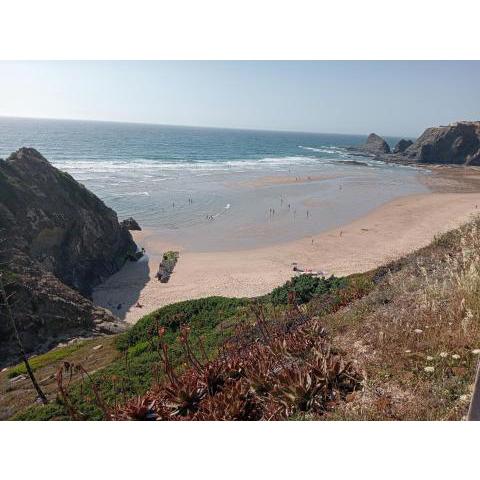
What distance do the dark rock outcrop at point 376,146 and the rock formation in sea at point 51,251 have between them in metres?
115

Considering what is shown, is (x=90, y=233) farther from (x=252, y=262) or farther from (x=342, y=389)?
(x=342, y=389)

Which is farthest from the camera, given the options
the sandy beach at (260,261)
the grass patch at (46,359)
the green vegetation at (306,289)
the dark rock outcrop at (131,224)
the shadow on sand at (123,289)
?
the dark rock outcrop at (131,224)

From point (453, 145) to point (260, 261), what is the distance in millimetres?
90273

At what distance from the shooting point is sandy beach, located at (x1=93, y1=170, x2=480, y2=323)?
2389 cm

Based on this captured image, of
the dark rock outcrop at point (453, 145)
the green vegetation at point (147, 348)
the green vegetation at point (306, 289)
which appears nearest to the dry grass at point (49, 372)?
the green vegetation at point (147, 348)

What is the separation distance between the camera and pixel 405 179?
72125 millimetres

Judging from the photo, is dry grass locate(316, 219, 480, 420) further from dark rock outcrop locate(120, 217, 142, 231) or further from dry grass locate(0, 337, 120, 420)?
dark rock outcrop locate(120, 217, 142, 231)

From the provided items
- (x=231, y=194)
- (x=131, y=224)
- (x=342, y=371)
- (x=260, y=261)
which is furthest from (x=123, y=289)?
(x=231, y=194)

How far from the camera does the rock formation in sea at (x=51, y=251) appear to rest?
52.4ft

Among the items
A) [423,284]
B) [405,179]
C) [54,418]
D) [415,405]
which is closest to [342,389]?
[415,405]

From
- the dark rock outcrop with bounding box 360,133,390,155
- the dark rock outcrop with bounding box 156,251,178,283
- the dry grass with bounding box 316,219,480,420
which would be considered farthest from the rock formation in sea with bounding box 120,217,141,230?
the dark rock outcrop with bounding box 360,133,390,155

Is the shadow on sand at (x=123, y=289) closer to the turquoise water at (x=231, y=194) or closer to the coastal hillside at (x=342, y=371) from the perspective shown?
the turquoise water at (x=231, y=194)

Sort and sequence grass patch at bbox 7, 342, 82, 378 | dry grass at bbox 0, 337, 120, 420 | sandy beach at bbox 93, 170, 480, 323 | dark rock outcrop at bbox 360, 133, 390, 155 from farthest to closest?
dark rock outcrop at bbox 360, 133, 390, 155
sandy beach at bbox 93, 170, 480, 323
grass patch at bbox 7, 342, 82, 378
dry grass at bbox 0, 337, 120, 420

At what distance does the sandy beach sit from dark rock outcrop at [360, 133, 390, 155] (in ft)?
300
